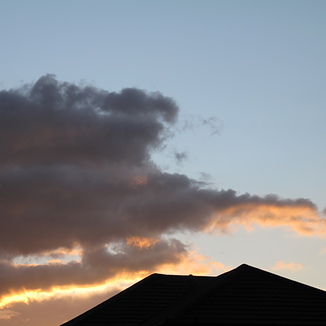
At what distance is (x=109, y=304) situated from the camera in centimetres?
2564

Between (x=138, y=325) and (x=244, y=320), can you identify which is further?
(x=138, y=325)

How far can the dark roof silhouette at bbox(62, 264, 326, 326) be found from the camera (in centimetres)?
2030

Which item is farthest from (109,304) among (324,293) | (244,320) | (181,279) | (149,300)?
(324,293)

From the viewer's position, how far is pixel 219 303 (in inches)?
827

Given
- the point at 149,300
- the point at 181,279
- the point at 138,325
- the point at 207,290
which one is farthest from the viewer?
the point at 181,279

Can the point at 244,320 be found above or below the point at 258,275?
below

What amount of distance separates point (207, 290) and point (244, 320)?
2052 mm

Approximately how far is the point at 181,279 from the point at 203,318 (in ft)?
26.6

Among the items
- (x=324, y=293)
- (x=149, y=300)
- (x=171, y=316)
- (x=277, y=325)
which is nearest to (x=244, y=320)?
(x=277, y=325)

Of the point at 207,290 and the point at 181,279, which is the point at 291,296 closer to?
the point at 207,290

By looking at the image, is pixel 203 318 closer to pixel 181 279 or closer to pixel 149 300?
pixel 149 300

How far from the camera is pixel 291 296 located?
22.3m

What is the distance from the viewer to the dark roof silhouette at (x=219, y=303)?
20297 millimetres

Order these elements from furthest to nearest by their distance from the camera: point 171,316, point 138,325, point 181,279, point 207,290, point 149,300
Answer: point 181,279
point 149,300
point 138,325
point 207,290
point 171,316
